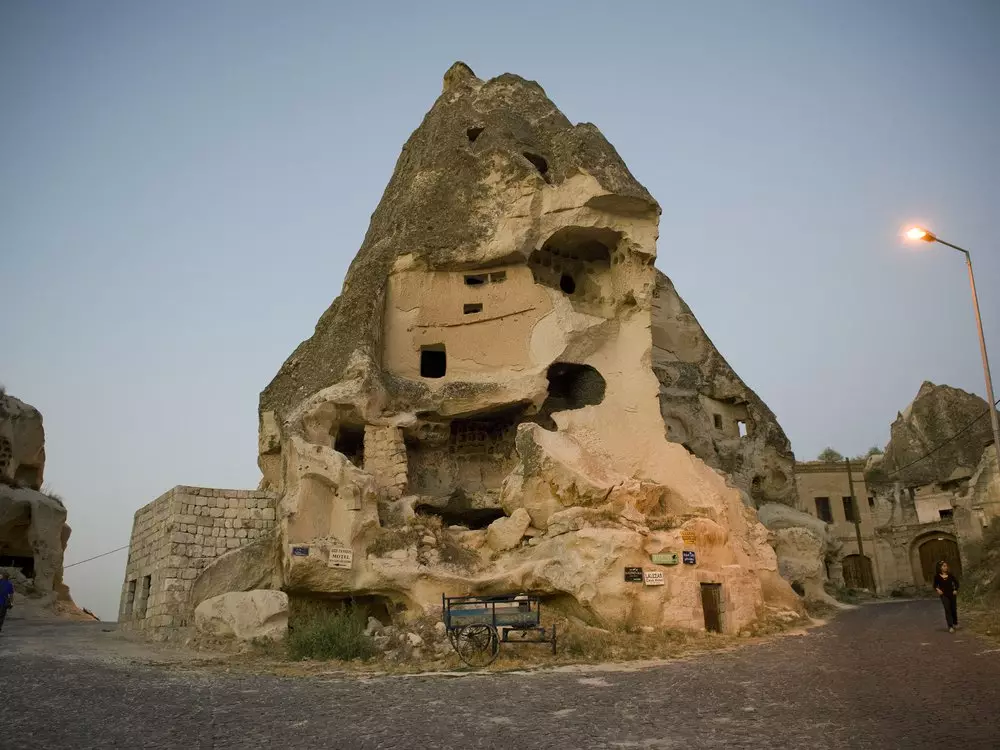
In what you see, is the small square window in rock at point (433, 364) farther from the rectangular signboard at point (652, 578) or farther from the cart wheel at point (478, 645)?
the cart wheel at point (478, 645)

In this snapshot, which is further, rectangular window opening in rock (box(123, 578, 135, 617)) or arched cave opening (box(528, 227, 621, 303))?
arched cave opening (box(528, 227, 621, 303))

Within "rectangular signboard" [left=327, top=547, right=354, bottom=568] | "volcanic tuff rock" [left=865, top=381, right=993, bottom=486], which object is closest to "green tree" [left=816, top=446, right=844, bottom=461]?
"volcanic tuff rock" [left=865, top=381, right=993, bottom=486]

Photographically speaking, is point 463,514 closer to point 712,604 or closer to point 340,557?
point 340,557

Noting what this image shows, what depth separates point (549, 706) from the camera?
22.7 feet

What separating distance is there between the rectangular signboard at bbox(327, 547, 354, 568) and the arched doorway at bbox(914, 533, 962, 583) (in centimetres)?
2374

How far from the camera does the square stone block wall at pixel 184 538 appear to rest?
42.3 ft

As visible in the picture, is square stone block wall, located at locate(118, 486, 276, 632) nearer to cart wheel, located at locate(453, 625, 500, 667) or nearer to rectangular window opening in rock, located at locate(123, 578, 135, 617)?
rectangular window opening in rock, located at locate(123, 578, 135, 617)

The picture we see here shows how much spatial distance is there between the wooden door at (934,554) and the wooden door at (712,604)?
61.4ft

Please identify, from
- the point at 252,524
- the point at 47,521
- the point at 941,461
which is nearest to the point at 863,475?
the point at 941,461

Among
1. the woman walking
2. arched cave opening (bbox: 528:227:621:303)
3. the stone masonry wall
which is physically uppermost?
arched cave opening (bbox: 528:227:621:303)

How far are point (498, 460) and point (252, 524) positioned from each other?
5.55m

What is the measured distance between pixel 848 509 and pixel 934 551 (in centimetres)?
340

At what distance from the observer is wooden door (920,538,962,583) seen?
2798 cm

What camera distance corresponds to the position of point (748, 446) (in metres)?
22.2
